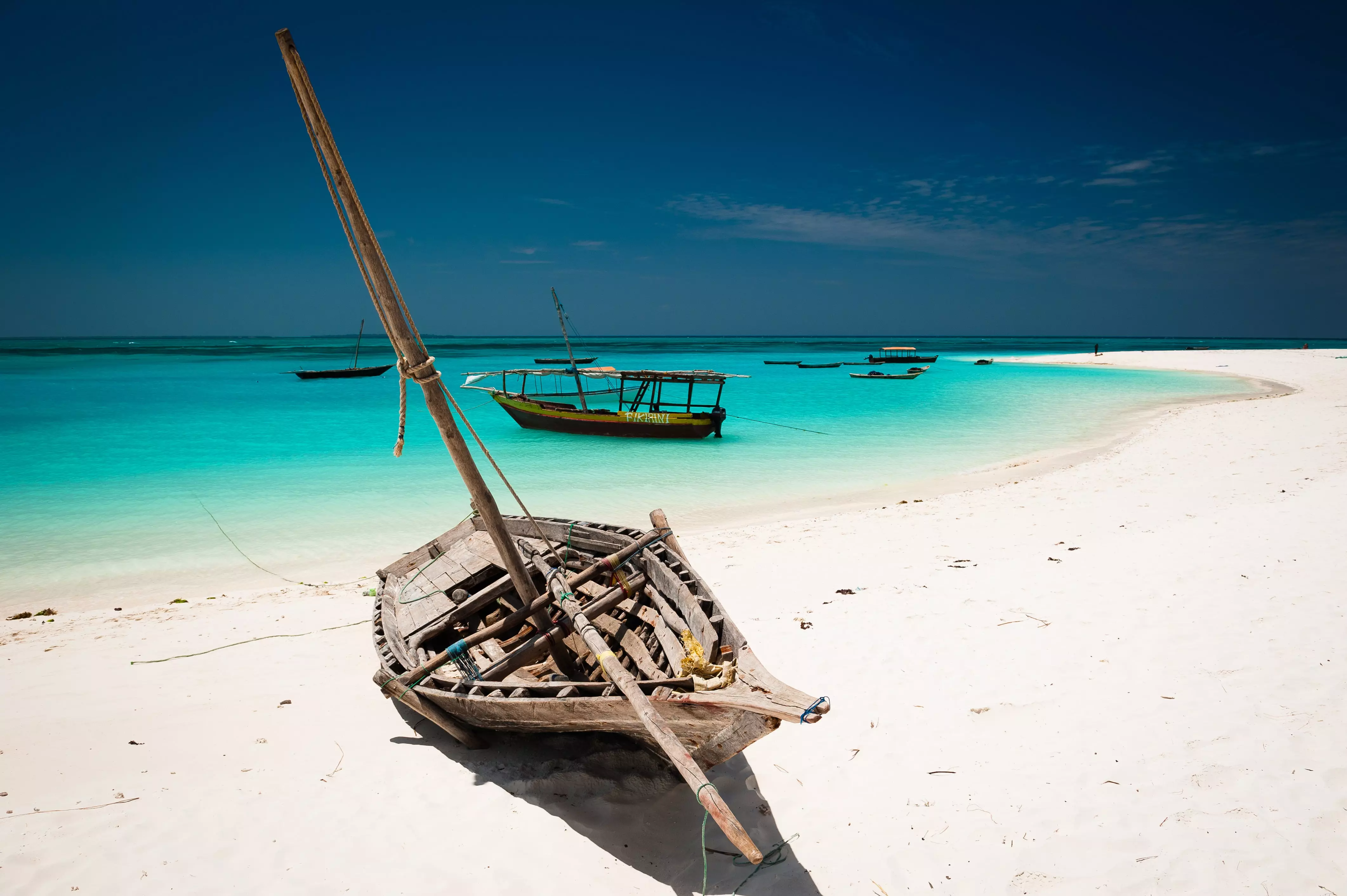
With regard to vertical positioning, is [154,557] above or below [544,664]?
below

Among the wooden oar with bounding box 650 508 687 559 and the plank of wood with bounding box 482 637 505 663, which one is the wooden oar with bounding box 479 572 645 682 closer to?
the plank of wood with bounding box 482 637 505 663

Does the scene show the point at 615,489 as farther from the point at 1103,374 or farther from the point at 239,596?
the point at 1103,374

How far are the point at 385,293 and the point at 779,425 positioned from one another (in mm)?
25100

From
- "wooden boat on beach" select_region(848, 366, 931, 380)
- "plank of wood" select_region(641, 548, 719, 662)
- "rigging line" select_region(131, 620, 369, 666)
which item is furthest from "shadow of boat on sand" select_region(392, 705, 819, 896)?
"wooden boat on beach" select_region(848, 366, 931, 380)

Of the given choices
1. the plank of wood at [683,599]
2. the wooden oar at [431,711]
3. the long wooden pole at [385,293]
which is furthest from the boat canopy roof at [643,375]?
the wooden oar at [431,711]

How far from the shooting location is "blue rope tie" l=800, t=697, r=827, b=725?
3.08 metres

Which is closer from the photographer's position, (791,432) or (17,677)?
(17,677)

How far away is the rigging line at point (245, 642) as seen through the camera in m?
6.48

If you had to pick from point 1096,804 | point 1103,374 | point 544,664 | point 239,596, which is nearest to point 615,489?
point 239,596

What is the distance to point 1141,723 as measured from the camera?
14.8 ft

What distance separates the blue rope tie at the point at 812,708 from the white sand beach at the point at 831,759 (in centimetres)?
126

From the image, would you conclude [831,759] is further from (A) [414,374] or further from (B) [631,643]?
(A) [414,374]

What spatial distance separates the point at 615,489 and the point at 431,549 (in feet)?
29.5

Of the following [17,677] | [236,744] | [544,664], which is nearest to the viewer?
[236,744]
